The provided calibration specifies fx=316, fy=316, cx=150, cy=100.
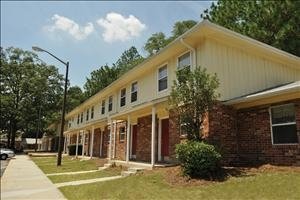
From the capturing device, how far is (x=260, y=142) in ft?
39.8

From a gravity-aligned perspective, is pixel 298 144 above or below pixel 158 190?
above

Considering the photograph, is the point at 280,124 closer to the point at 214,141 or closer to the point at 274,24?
the point at 214,141

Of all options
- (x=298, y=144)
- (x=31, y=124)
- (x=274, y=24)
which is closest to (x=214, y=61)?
(x=298, y=144)

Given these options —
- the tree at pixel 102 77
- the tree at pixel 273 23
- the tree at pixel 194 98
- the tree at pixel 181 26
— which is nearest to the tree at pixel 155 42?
the tree at pixel 181 26

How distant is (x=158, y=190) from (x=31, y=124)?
167 feet

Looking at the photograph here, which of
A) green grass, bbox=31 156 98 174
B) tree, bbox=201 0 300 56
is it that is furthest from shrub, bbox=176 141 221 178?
tree, bbox=201 0 300 56

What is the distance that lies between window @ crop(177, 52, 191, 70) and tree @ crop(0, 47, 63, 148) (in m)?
45.6

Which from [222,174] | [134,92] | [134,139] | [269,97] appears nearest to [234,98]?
[269,97]

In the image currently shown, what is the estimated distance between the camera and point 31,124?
5566 centimetres

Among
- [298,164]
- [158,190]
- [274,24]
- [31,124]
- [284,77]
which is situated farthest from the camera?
[31,124]

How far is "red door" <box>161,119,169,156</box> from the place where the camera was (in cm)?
1642

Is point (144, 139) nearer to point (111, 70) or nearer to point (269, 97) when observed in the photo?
point (269, 97)

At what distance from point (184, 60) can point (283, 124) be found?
5409 mm

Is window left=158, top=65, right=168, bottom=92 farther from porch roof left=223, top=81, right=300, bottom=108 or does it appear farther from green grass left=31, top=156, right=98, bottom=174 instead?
green grass left=31, top=156, right=98, bottom=174
